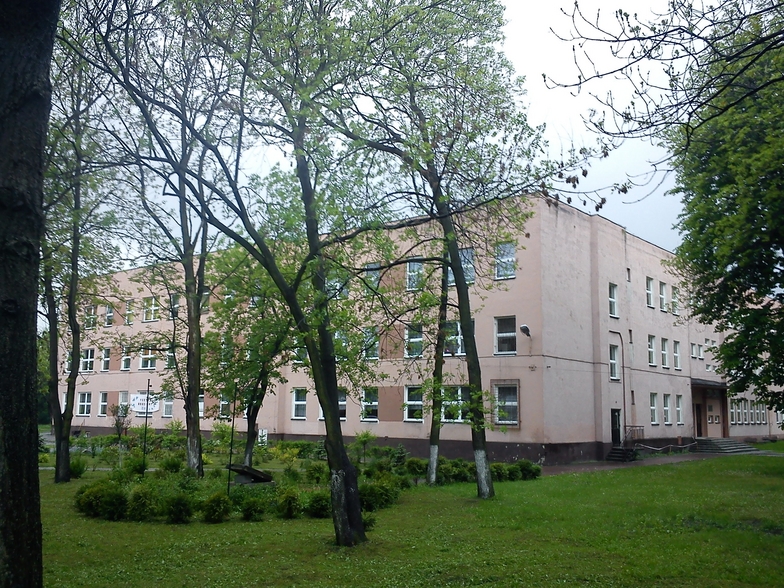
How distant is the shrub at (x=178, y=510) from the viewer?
12906 mm

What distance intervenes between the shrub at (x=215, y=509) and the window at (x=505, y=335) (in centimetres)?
1884

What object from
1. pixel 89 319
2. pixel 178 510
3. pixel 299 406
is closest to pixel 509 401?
pixel 299 406

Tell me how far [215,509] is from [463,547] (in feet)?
16.2

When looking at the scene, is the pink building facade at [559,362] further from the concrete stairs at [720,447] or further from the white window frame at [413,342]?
the white window frame at [413,342]

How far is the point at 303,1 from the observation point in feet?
34.8

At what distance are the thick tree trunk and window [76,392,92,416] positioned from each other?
1910 inches

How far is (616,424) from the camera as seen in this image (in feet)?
111

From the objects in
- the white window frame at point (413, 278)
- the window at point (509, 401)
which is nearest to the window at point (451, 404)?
the white window frame at point (413, 278)

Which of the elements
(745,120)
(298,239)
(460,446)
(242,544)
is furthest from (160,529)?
(460,446)

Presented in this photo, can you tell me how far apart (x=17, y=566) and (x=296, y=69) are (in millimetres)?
8001

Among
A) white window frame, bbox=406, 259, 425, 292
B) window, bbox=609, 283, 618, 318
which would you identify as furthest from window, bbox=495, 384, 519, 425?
white window frame, bbox=406, 259, 425, 292

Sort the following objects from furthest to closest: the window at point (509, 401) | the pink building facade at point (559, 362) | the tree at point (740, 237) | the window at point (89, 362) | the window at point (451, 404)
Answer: the window at point (89, 362)
the window at point (509, 401)
the pink building facade at point (559, 362)
the tree at point (740, 237)
the window at point (451, 404)

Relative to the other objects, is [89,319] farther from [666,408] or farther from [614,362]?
[666,408]

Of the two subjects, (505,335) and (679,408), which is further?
(679,408)
